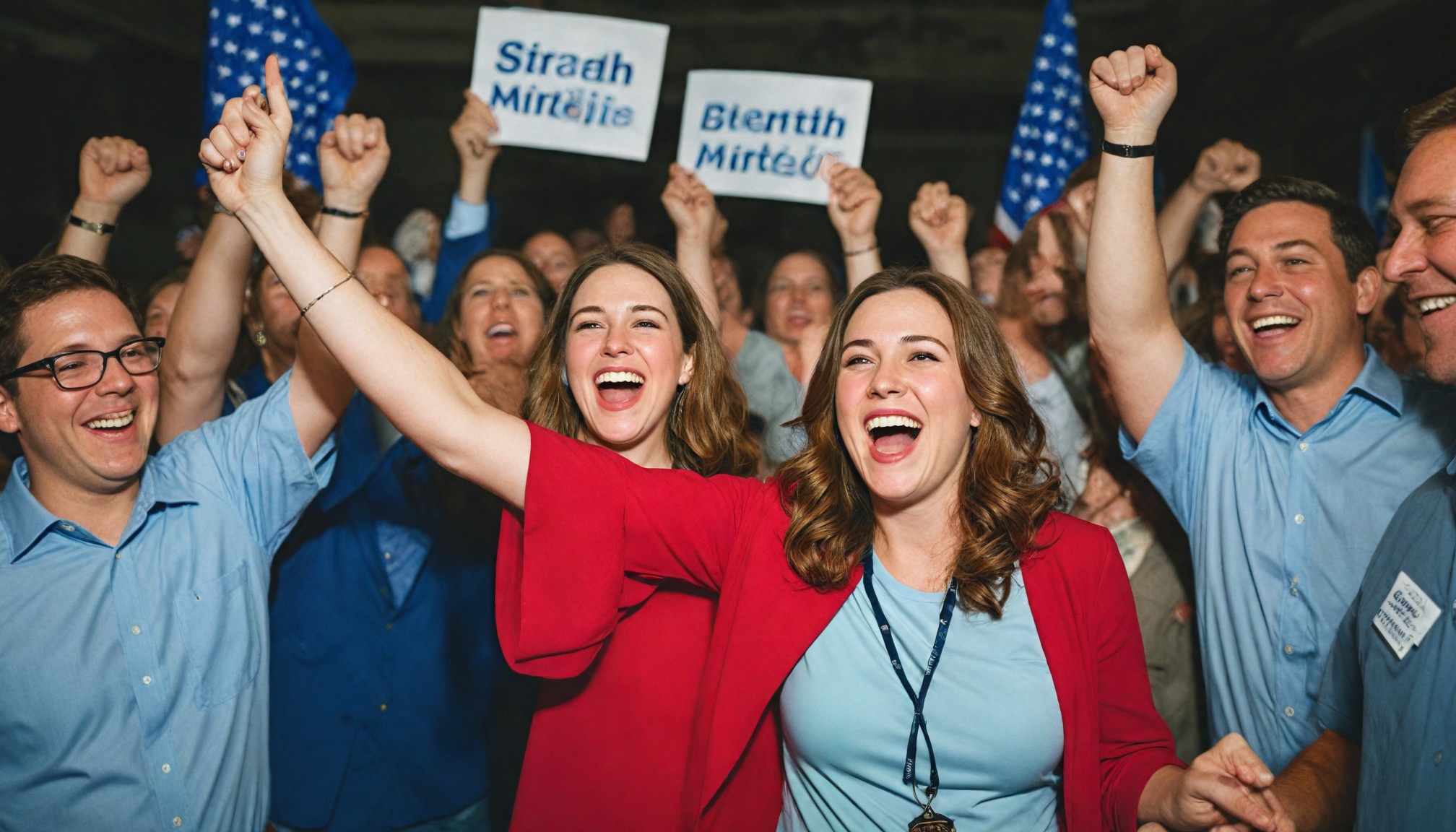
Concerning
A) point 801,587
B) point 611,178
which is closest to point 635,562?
point 801,587

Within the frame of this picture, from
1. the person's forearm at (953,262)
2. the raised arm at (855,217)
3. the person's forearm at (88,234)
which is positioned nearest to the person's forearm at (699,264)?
the raised arm at (855,217)

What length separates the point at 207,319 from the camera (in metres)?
2.33

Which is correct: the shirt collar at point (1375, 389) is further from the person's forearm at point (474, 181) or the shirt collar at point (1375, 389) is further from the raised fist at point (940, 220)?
the person's forearm at point (474, 181)

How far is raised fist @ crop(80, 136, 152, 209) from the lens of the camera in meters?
2.81

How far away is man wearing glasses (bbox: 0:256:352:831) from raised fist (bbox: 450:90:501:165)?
5.47 ft

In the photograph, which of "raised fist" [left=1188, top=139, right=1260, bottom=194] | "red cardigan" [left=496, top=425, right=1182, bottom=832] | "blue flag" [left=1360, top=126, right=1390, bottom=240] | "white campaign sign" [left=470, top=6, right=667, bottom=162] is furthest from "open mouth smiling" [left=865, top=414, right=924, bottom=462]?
"blue flag" [left=1360, top=126, right=1390, bottom=240]

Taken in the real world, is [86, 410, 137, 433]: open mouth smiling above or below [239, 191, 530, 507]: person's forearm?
below

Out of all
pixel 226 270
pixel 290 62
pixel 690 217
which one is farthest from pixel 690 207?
pixel 290 62

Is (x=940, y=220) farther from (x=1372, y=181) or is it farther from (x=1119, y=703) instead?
(x=1372, y=181)

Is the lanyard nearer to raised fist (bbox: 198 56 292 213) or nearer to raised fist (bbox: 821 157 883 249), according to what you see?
raised fist (bbox: 198 56 292 213)

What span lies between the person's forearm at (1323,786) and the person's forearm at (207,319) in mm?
2226

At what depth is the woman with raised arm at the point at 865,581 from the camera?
176 centimetres

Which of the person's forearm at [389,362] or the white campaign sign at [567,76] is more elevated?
the white campaign sign at [567,76]

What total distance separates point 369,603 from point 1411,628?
2188 mm
